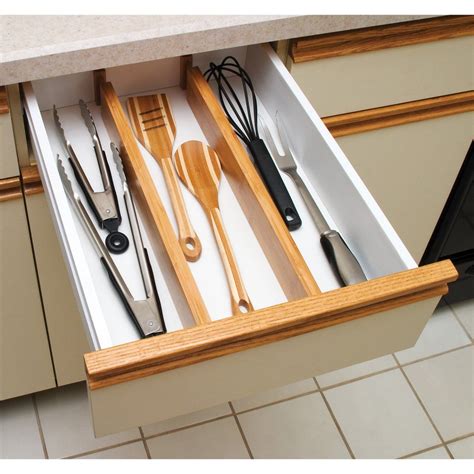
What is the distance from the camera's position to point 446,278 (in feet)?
2.46

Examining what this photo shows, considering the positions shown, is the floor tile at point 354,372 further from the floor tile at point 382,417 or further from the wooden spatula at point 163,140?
the wooden spatula at point 163,140

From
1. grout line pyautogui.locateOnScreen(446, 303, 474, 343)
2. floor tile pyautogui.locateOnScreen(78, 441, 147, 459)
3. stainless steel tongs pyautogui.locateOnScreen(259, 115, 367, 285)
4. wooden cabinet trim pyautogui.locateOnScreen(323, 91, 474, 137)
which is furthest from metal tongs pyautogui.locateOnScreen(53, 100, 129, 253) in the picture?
grout line pyautogui.locateOnScreen(446, 303, 474, 343)

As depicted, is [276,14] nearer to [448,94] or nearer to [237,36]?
[237,36]

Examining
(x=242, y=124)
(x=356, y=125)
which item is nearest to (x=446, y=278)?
(x=242, y=124)

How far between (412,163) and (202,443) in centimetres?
69

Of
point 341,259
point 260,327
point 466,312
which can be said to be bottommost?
point 260,327

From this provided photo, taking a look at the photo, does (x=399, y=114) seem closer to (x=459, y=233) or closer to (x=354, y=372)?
(x=459, y=233)

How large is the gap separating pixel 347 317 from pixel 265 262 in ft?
0.59

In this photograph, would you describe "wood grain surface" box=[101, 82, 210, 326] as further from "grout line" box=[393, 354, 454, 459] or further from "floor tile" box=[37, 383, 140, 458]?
"grout line" box=[393, 354, 454, 459]

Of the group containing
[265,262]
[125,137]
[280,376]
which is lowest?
[280,376]

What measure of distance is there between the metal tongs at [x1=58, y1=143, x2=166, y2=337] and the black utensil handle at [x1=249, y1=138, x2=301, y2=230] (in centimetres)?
18

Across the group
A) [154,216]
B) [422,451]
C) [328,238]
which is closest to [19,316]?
[154,216]

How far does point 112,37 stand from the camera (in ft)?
3.02
